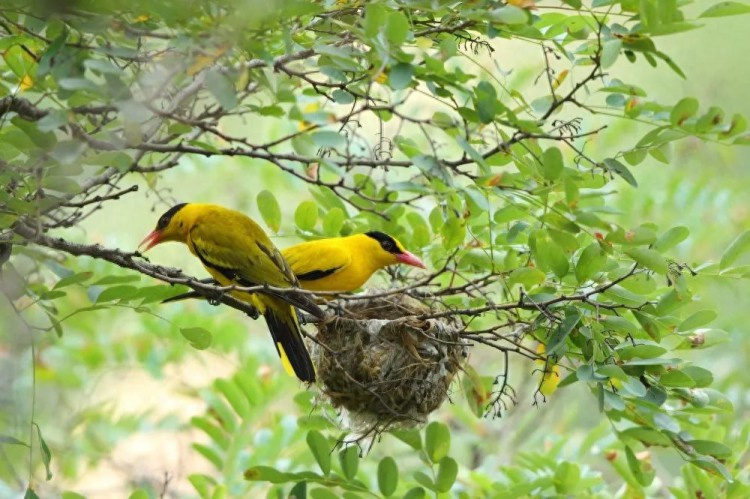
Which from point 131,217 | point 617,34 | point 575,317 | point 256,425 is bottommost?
point 131,217

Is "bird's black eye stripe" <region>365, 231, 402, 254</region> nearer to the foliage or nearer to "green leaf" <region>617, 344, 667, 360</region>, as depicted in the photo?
the foliage

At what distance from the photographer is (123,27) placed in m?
1.80

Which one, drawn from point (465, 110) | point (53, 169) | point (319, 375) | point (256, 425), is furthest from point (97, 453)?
point (465, 110)

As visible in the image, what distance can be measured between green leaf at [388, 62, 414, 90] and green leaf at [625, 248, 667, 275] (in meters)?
0.65

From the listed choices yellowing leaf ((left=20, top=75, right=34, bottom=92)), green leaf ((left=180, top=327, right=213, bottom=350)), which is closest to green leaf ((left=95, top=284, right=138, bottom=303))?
green leaf ((left=180, top=327, right=213, bottom=350))

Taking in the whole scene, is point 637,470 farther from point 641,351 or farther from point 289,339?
point 289,339

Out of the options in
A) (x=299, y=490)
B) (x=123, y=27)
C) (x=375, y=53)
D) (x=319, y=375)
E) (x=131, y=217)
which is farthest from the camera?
(x=131, y=217)

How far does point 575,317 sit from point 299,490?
1.08 m

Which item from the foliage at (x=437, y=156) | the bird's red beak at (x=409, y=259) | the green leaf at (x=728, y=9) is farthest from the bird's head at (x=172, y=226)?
the green leaf at (x=728, y=9)

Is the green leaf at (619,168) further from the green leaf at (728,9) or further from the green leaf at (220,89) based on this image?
the green leaf at (220,89)

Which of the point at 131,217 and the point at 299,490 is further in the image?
the point at 131,217

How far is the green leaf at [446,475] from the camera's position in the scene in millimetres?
2936

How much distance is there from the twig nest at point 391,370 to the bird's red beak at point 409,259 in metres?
0.26

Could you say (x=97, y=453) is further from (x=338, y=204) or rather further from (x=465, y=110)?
(x=465, y=110)
